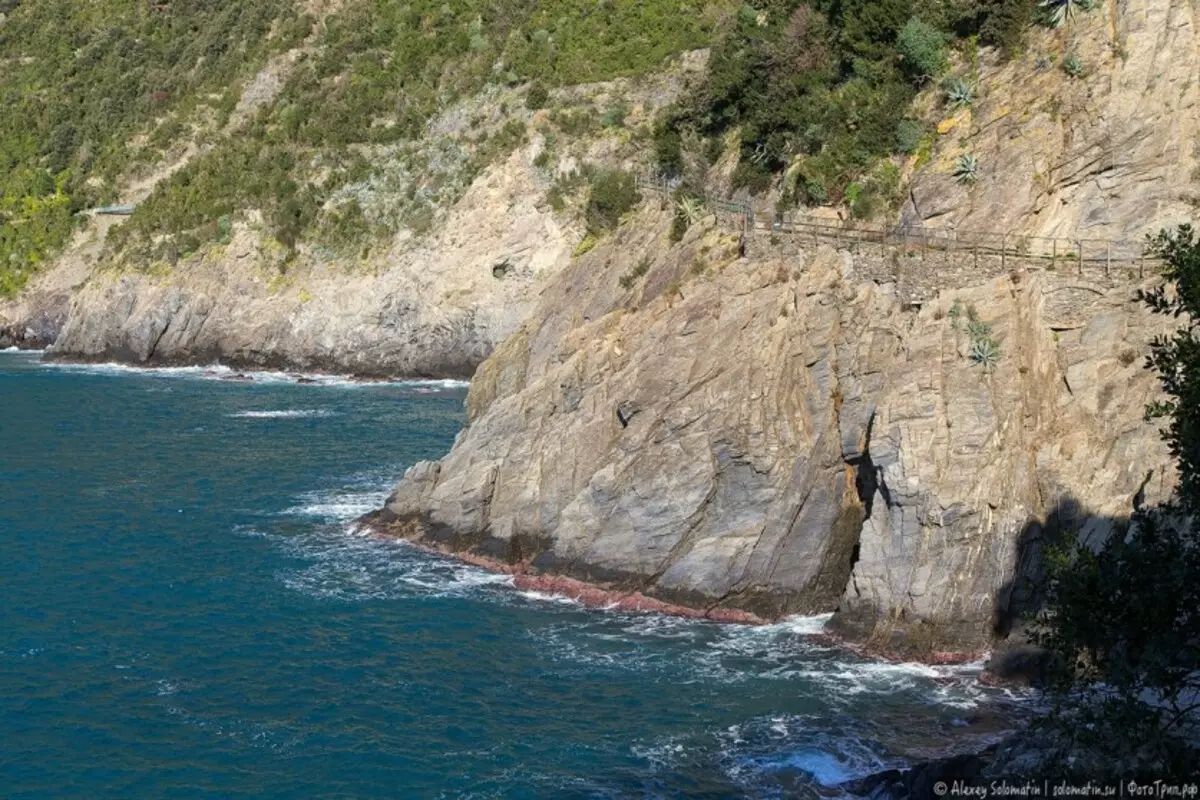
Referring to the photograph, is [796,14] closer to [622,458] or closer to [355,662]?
[622,458]

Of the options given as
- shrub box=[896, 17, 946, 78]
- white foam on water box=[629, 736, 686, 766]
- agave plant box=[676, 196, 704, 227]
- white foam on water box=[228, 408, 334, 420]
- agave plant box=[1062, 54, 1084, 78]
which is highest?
shrub box=[896, 17, 946, 78]

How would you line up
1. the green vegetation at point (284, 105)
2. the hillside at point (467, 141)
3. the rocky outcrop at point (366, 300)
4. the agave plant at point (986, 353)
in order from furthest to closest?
the green vegetation at point (284, 105) < the rocky outcrop at point (366, 300) < the hillside at point (467, 141) < the agave plant at point (986, 353)

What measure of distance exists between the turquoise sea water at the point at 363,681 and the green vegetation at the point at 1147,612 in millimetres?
7695

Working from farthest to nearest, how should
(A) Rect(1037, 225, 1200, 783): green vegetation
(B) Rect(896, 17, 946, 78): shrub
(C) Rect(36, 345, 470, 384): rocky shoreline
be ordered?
1. (C) Rect(36, 345, 470, 384): rocky shoreline
2. (B) Rect(896, 17, 946, 78): shrub
3. (A) Rect(1037, 225, 1200, 783): green vegetation

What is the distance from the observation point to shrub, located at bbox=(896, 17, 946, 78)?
41.0 m

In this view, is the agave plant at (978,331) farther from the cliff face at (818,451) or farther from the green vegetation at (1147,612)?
the green vegetation at (1147,612)

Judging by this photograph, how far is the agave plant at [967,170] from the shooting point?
3791 centimetres

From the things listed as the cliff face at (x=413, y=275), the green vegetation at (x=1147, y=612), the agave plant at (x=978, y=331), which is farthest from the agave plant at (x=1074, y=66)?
the cliff face at (x=413, y=275)

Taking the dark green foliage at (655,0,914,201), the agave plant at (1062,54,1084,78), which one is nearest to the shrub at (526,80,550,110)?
the dark green foliage at (655,0,914,201)

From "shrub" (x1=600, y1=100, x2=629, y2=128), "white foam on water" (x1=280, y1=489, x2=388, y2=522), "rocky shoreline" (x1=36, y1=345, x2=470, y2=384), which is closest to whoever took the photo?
"white foam on water" (x1=280, y1=489, x2=388, y2=522)

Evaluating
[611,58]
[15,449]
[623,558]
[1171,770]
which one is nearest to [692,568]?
[623,558]

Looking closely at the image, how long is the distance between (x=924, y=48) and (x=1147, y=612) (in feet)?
93.7

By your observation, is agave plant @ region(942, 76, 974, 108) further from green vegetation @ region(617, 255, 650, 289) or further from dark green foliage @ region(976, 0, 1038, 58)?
green vegetation @ region(617, 255, 650, 289)

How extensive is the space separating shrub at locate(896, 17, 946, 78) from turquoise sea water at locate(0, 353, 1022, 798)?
1892 cm
